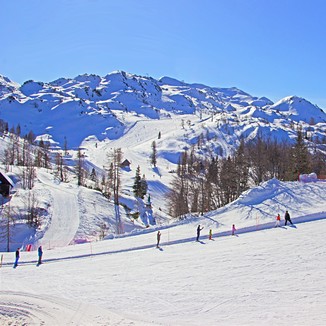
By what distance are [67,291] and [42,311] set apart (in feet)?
8.44

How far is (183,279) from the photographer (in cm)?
1833

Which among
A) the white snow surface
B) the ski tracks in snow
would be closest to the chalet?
the ski tracks in snow

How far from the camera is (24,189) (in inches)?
2151

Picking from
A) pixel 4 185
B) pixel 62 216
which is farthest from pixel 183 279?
pixel 4 185

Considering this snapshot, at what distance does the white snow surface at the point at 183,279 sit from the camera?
14031 mm

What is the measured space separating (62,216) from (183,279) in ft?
99.3

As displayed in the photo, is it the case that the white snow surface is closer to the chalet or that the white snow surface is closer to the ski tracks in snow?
the ski tracks in snow

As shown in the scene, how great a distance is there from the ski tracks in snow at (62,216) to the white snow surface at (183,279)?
10.3m

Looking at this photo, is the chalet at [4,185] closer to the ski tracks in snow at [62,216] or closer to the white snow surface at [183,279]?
the ski tracks in snow at [62,216]

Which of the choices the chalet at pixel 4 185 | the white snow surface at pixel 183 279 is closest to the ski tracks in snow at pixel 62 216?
the chalet at pixel 4 185

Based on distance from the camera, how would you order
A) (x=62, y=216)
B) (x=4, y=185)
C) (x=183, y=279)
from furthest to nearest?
(x=4, y=185) < (x=62, y=216) < (x=183, y=279)

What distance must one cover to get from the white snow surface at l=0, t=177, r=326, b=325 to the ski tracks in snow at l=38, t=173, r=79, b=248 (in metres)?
10.3

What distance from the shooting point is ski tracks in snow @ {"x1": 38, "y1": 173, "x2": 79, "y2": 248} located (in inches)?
1510

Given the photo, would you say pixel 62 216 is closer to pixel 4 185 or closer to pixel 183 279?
pixel 4 185
